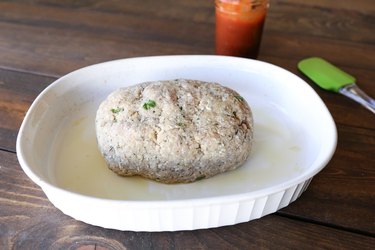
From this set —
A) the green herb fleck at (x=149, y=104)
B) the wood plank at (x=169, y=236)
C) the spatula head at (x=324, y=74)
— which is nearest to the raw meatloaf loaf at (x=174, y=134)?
the green herb fleck at (x=149, y=104)

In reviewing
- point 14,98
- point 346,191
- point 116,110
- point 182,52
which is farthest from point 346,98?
point 14,98

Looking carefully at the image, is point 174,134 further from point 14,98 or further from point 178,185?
point 14,98

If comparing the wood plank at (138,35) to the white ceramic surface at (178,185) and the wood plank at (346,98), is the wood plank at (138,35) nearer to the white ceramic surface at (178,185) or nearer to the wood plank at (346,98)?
the wood plank at (346,98)

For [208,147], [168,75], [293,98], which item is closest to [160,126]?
[208,147]

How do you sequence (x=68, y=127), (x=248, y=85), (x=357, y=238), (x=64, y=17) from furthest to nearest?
(x=64, y=17) → (x=248, y=85) → (x=68, y=127) → (x=357, y=238)

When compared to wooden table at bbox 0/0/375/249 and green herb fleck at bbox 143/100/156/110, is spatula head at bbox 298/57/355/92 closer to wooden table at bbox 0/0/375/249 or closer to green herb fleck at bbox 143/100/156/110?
wooden table at bbox 0/0/375/249

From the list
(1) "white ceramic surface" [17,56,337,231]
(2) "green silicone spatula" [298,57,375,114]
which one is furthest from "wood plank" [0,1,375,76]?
(1) "white ceramic surface" [17,56,337,231]

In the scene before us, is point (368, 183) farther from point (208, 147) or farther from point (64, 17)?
point (64, 17)
